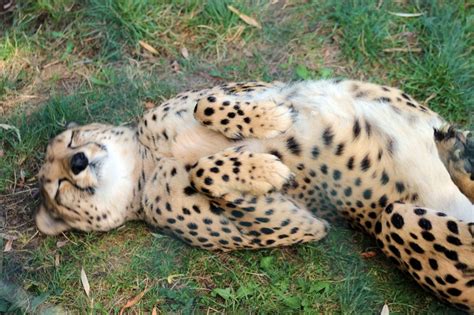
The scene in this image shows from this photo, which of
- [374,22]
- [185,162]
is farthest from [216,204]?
[374,22]

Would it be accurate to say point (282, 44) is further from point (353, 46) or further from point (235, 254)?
point (235, 254)

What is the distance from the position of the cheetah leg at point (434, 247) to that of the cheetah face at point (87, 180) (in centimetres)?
151

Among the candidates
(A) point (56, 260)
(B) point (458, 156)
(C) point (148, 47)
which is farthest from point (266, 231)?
(C) point (148, 47)

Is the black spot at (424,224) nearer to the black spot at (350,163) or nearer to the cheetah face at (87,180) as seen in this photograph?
the black spot at (350,163)

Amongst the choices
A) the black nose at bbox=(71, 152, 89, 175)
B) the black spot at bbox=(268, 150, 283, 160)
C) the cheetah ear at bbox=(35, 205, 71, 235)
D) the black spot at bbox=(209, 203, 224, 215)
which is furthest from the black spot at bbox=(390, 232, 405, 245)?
the cheetah ear at bbox=(35, 205, 71, 235)

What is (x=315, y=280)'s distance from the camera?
4.05 meters

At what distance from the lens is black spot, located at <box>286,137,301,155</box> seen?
3.69m

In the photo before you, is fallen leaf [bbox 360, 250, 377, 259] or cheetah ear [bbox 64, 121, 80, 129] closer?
fallen leaf [bbox 360, 250, 377, 259]

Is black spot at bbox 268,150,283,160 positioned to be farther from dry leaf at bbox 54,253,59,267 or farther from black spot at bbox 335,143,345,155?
dry leaf at bbox 54,253,59,267

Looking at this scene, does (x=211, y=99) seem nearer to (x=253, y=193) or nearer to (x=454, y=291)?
(x=253, y=193)

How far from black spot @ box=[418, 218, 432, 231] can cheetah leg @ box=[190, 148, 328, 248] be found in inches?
24.2

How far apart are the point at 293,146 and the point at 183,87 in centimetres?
140

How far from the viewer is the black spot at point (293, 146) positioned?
3.69 m

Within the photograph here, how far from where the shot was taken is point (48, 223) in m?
4.21
